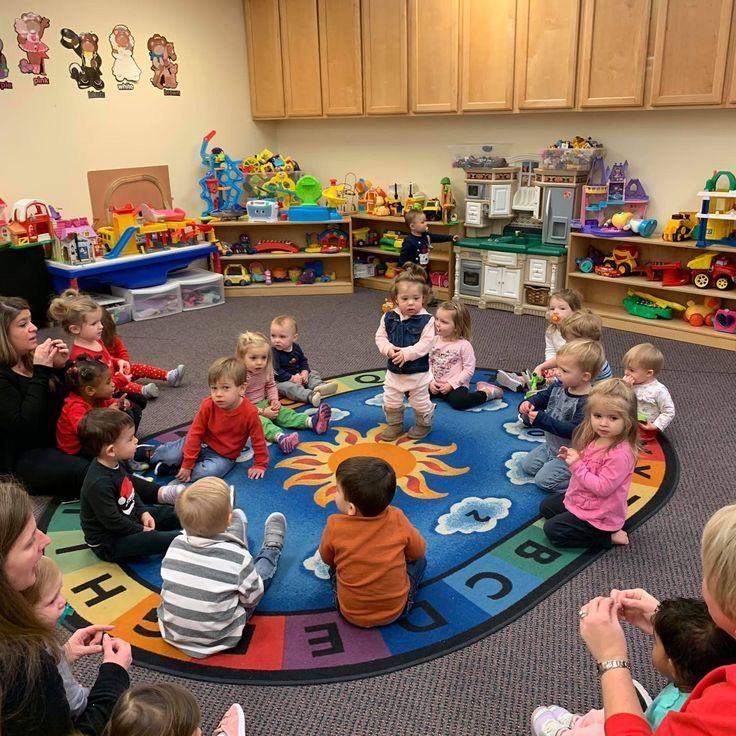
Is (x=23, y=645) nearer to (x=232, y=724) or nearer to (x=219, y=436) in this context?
(x=232, y=724)

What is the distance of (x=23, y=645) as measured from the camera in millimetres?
1288

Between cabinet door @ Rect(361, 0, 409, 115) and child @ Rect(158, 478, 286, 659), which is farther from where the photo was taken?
cabinet door @ Rect(361, 0, 409, 115)

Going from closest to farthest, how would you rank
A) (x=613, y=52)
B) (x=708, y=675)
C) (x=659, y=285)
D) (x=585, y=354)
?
(x=708, y=675) < (x=585, y=354) < (x=613, y=52) < (x=659, y=285)

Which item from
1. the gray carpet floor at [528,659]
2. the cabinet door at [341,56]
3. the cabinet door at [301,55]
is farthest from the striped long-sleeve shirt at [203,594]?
the cabinet door at [301,55]

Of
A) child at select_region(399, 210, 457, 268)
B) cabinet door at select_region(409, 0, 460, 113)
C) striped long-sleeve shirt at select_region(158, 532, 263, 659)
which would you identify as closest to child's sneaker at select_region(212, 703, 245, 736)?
striped long-sleeve shirt at select_region(158, 532, 263, 659)

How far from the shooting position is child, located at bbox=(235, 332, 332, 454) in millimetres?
3684

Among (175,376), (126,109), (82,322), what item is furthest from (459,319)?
(126,109)

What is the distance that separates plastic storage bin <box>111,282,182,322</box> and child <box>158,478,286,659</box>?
4.23m

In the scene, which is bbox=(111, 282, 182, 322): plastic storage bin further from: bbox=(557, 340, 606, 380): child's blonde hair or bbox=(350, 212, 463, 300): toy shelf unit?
bbox=(557, 340, 606, 380): child's blonde hair

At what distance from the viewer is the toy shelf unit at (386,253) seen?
665 centimetres

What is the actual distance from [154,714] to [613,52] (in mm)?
5265

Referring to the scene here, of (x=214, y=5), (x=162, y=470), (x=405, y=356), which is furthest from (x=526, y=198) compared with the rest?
(x=162, y=470)

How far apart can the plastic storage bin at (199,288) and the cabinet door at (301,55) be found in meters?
1.99

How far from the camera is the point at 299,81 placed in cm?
704
